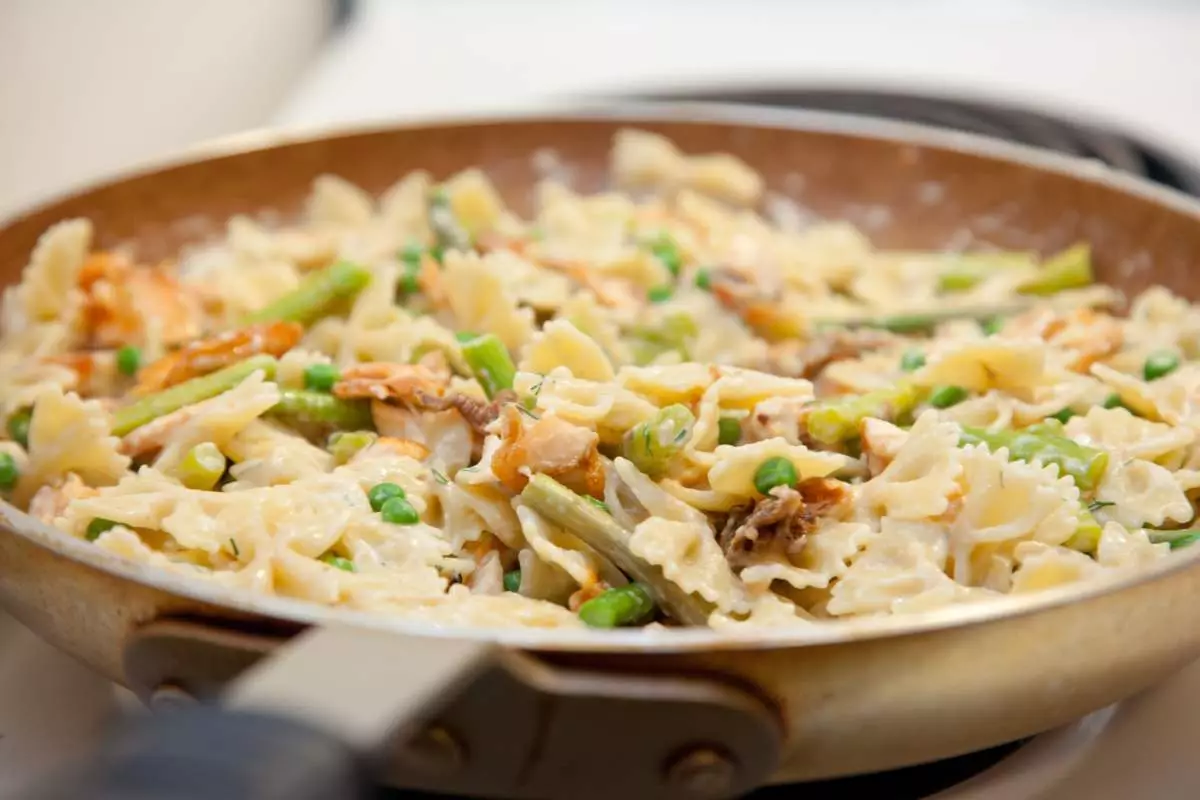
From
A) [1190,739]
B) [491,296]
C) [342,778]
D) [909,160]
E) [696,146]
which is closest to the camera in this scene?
[342,778]

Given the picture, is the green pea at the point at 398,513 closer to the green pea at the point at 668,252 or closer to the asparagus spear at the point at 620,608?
the asparagus spear at the point at 620,608

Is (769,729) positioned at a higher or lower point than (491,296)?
lower

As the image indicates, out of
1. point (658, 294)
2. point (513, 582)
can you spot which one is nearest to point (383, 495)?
point (513, 582)

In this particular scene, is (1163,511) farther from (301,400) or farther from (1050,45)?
(1050,45)

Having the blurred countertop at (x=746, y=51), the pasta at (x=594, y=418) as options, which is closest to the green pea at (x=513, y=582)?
the pasta at (x=594, y=418)

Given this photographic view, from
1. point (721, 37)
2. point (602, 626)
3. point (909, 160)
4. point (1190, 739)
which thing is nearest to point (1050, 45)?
point (721, 37)

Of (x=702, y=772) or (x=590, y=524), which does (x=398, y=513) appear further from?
(x=702, y=772)
